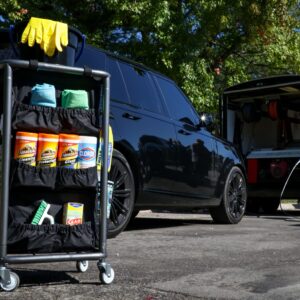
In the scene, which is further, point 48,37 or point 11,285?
point 48,37

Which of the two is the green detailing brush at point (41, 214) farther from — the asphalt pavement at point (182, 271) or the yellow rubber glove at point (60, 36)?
the yellow rubber glove at point (60, 36)

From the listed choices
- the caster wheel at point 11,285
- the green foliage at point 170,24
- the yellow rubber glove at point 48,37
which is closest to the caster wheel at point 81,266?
the caster wheel at point 11,285

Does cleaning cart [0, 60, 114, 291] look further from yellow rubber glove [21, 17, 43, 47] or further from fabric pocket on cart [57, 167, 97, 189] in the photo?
yellow rubber glove [21, 17, 43, 47]

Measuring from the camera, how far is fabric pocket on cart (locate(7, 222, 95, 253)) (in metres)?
3.69

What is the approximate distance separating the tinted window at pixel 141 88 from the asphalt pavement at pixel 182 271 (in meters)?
1.50

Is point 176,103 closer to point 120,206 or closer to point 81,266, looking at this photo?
point 120,206

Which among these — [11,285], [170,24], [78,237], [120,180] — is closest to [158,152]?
[120,180]

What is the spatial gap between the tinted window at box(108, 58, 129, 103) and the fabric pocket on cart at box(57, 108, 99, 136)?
85.4 inches

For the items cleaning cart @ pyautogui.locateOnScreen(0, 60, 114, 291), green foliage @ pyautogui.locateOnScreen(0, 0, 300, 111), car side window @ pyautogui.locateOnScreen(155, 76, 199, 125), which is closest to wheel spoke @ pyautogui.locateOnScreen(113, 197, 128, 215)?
car side window @ pyautogui.locateOnScreen(155, 76, 199, 125)

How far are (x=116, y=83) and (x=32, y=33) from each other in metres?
2.49

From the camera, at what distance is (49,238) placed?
12.3ft

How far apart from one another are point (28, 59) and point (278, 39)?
13804 millimetres

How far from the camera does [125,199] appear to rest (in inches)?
236

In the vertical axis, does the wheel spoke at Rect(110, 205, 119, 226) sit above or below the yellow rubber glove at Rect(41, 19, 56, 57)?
below
